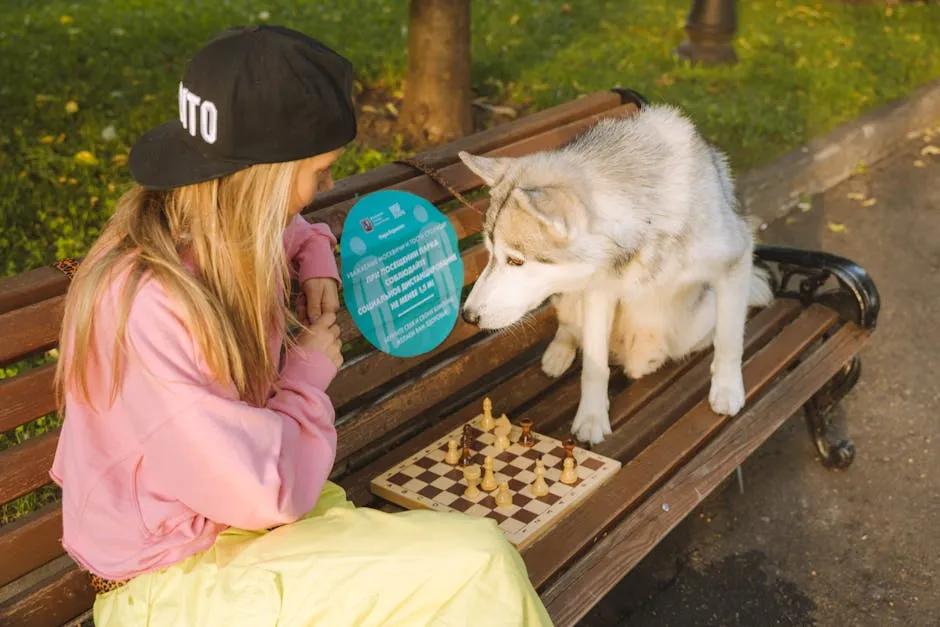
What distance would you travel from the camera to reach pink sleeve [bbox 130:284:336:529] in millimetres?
1940

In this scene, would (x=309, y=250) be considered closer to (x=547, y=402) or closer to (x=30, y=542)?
(x=30, y=542)

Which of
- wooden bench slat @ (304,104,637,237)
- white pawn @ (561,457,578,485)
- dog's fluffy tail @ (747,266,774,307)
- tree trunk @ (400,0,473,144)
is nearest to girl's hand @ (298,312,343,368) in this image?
wooden bench slat @ (304,104,637,237)

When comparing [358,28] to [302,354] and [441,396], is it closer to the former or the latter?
[441,396]

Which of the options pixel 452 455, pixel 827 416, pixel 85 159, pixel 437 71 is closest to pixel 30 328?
pixel 452 455

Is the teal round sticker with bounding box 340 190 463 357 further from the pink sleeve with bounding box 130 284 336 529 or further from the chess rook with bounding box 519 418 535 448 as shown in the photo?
the pink sleeve with bounding box 130 284 336 529

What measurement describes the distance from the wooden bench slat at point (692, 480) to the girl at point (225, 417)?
1.77ft

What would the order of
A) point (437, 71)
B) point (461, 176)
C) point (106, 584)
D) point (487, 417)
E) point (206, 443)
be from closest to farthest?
point (206, 443) → point (106, 584) → point (487, 417) → point (461, 176) → point (437, 71)

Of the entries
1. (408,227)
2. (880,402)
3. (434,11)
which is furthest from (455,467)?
(434,11)

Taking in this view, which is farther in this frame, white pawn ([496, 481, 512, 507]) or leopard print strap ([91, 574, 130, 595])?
white pawn ([496, 481, 512, 507])

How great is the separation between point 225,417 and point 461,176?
181cm

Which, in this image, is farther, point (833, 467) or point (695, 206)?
point (833, 467)

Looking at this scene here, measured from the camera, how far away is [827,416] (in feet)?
14.0

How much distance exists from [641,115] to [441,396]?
125 cm

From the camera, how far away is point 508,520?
282cm
